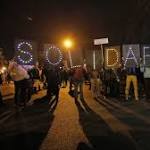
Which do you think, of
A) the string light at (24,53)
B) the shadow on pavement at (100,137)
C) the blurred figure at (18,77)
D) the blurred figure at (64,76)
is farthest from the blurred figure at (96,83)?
the blurred figure at (64,76)

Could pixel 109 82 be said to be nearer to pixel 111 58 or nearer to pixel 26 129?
pixel 111 58

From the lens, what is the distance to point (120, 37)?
4016 cm

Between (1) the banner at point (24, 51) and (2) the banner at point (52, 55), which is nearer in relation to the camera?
(1) the banner at point (24, 51)

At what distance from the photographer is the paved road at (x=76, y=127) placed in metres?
9.26

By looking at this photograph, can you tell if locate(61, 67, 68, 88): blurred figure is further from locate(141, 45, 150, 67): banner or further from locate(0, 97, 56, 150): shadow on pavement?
locate(0, 97, 56, 150): shadow on pavement

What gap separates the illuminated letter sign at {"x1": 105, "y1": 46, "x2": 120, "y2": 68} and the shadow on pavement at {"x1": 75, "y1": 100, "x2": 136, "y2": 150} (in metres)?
8.92

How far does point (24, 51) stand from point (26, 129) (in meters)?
9.48

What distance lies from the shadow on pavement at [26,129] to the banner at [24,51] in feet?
12.4

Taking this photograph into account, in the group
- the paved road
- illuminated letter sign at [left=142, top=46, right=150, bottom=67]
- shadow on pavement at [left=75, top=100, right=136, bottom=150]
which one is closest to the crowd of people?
the paved road

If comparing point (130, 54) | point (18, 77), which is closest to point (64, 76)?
point (130, 54)

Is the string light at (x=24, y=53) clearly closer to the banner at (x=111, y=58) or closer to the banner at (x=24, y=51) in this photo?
the banner at (x=24, y=51)

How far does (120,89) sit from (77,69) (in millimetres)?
2172

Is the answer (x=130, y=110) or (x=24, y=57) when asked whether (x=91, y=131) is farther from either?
(x=24, y=57)

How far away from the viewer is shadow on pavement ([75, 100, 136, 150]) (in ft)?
29.3
